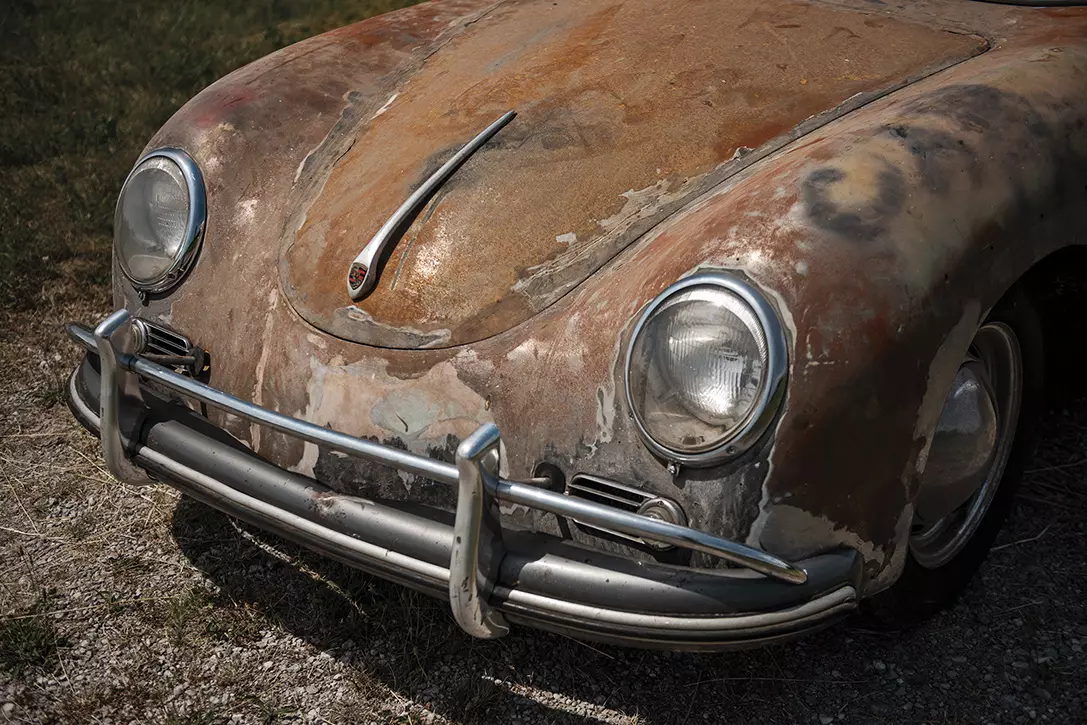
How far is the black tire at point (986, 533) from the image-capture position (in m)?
2.44

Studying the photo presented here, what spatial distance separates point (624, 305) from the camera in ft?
6.90

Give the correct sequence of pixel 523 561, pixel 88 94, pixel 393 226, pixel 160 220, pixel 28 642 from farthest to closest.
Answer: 1. pixel 88 94
2. pixel 160 220
3. pixel 28 642
4. pixel 393 226
5. pixel 523 561

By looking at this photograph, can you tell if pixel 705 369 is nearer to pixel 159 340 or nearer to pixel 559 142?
pixel 559 142

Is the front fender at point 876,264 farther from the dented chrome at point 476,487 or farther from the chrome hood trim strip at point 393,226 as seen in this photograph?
the chrome hood trim strip at point 393,226

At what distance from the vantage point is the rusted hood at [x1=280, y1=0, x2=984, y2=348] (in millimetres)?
2381

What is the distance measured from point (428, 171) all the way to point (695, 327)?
964mm

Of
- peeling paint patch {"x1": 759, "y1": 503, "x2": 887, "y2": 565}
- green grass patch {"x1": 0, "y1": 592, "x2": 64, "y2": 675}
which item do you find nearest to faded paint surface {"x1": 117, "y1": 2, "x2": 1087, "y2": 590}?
peeling paint patch {"x1": 759, "y1": 503, "x2": 887, "y2": 565}

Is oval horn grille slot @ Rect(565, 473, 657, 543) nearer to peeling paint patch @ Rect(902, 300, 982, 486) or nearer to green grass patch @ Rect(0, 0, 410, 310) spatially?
peeling paint patch @ Rect(902, 300, 982, 486)

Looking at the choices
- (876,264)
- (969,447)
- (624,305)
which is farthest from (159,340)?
(969,447)

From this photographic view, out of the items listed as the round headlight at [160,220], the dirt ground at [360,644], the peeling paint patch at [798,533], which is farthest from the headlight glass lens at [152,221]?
the peeling paint patch at [798,533]

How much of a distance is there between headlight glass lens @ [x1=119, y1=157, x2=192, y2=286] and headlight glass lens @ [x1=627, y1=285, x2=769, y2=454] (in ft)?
4.23

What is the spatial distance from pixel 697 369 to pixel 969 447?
2.78ft

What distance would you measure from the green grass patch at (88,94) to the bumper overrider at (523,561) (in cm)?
239

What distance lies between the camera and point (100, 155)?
5.24 metres
